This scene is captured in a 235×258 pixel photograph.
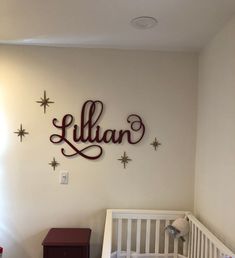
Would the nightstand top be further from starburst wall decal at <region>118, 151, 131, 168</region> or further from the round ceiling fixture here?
the round ceiling fixture

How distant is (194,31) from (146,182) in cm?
127

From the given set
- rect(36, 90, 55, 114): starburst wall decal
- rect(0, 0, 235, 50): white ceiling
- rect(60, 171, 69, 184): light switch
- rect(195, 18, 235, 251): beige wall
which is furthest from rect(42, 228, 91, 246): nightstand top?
rect(0, 0, 235, 50): white ceiling

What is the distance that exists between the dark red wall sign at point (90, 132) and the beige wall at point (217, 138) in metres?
0.56

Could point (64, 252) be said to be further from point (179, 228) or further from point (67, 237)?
point (179, 228)

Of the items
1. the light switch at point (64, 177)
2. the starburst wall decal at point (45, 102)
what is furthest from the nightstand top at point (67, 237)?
the starburst wall decal at point (45, 102)

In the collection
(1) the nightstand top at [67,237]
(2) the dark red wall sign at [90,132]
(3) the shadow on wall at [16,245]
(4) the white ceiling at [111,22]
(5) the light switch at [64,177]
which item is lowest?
(3) the shadow on wall at [16,245]

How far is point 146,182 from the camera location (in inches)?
104

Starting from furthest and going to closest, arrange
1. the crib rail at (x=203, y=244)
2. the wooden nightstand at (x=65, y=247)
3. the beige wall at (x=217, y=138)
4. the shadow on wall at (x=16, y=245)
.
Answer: the shadow on wall at (x=16, y=245), the wooden nightstand at (x=65, y=247), the beige wall at (x=217, y=138), the crib rail at (x=203, y=244)

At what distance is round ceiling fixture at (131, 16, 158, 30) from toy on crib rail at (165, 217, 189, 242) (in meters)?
1.50

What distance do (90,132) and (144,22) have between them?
1018mm

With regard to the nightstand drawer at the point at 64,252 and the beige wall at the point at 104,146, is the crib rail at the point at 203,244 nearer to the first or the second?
the beige wall at the point at 104,146

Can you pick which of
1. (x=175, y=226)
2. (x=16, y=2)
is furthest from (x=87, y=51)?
(x=175, y=226)

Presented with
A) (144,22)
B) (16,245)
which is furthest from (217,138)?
(16,245)

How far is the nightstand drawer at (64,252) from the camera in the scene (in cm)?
229
